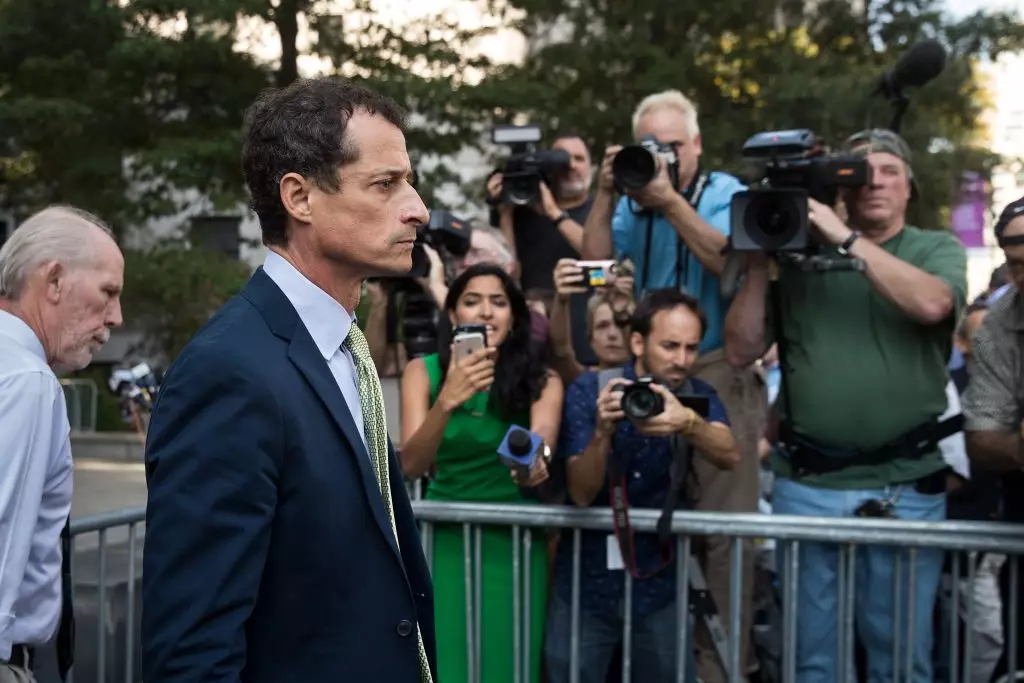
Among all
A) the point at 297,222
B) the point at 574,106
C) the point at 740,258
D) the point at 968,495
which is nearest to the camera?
the point at 297,222

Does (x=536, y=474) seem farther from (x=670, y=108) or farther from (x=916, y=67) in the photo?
(x=916, y=67)

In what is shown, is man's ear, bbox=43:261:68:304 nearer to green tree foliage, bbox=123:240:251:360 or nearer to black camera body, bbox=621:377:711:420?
black camera body, bbox=621:377:711:420

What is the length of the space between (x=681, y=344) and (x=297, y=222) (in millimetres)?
2145

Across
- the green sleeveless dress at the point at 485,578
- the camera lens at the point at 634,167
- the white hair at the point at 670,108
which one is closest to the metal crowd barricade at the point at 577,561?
the green sleeveless dress at the point at 485,578

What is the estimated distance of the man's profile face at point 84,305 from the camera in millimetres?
2904

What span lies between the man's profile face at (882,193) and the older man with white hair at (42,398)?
2.46m

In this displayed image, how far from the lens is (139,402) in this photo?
16.6 metres

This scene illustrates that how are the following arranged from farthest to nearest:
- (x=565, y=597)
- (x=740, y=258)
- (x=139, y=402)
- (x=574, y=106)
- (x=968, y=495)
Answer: (x=139, y=402), (x=574, y=106), (x=968, y=495), (x=740, y=258), (x=565, y=597)

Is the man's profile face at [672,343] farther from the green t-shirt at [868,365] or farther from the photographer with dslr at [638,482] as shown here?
the green t-shirt at [868,365]

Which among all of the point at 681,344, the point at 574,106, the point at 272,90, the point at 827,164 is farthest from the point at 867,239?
the point at 574,106

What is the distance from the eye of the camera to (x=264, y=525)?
5.75ft

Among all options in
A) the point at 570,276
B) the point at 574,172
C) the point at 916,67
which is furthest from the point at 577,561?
the point at 916,67

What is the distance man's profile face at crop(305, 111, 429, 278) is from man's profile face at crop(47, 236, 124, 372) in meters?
1.20

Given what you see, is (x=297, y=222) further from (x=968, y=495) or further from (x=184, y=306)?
(x=184, y=306)
